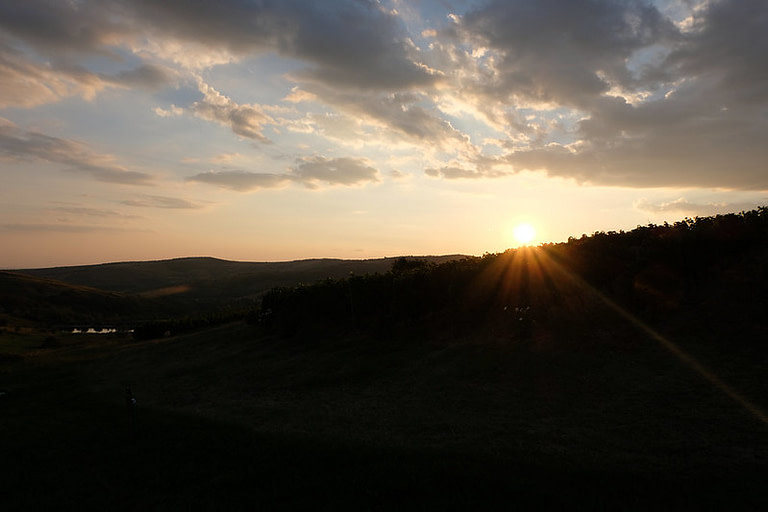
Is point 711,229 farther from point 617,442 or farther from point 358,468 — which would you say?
point 358,468

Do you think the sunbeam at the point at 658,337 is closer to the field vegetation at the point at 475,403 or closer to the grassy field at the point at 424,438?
the field vegetation at the point at 475,403

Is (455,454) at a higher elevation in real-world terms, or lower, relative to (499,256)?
lower

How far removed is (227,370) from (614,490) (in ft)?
64.7

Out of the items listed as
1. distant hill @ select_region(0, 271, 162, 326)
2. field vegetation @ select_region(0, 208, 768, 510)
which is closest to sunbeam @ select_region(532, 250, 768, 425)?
field vegetation @ select_region(0, 208, 768, 510)

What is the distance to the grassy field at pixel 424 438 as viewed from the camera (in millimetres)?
7387

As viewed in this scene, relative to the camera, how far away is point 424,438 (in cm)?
1029

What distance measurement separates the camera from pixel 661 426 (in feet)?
31.2

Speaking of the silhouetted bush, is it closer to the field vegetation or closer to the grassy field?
the field vegetation

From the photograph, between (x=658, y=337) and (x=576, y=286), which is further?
(x=576, y=286)

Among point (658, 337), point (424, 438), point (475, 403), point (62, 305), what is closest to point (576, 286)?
point (658, 337)

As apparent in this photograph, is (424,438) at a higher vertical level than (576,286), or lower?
lower

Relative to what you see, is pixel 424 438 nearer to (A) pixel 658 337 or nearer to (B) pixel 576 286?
(A) pixel 658 337

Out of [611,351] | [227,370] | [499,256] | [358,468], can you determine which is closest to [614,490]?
[358,468]

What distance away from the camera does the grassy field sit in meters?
7.39
